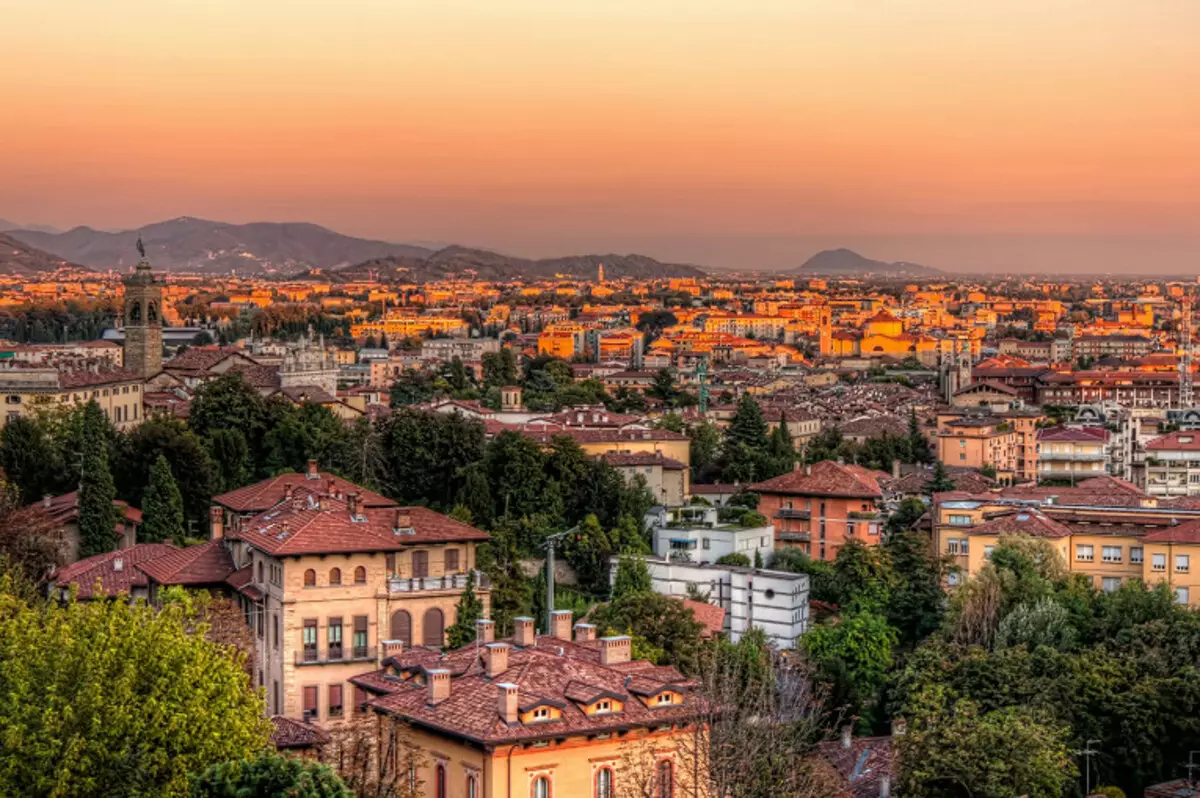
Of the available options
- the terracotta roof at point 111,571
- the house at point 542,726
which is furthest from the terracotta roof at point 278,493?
the house at point 542,726

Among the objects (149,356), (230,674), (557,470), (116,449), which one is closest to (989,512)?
(557,470)

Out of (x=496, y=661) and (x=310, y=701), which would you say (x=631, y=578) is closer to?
(x=310, y=701)

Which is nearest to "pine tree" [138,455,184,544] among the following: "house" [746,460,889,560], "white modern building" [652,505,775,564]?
"white modern building" [652,505,775,564]

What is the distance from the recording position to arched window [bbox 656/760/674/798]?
22078 mm

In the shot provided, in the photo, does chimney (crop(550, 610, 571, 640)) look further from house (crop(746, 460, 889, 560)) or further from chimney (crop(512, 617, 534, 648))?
house (crop(746, 460, 889, 560))

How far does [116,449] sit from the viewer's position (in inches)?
1727

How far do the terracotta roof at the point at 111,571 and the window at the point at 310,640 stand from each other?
149 inches

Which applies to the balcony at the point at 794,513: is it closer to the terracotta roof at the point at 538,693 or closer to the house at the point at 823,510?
the house at the point at 823,510

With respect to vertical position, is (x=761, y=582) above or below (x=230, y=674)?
below

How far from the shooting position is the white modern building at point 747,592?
4050cm

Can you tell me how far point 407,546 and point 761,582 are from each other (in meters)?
10.3

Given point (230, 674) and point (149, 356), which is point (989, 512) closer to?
point (230, 674)

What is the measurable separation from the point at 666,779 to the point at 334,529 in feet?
35.7

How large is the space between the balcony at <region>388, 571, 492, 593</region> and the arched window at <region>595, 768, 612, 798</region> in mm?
10885
